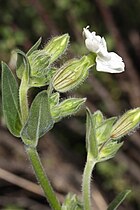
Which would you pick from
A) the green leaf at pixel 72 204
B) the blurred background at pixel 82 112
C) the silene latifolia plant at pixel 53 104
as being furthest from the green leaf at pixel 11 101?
the blurred background at pixel 82 112

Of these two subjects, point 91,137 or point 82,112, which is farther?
point 82,112

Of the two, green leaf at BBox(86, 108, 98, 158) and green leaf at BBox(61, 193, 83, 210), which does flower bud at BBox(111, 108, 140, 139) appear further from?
green leaf at BBox(61, 193, 83, 210)

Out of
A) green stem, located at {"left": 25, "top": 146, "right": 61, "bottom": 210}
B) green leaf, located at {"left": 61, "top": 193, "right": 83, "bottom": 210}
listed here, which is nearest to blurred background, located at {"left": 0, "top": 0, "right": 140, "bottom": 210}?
green leaf, located at {"left": 61, "top": 193, "right": 83, "bottom": 210}

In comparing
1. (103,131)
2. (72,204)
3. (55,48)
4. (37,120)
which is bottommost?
(72,204)

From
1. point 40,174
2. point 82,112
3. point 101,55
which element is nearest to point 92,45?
point 101,55

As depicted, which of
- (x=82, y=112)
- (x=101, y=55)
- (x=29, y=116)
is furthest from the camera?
(x=82, y=112)

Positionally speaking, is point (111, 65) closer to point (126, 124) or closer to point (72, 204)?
point (126, 124)

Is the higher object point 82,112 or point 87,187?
point 82,112

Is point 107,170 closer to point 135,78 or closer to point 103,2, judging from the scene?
point 135,78
